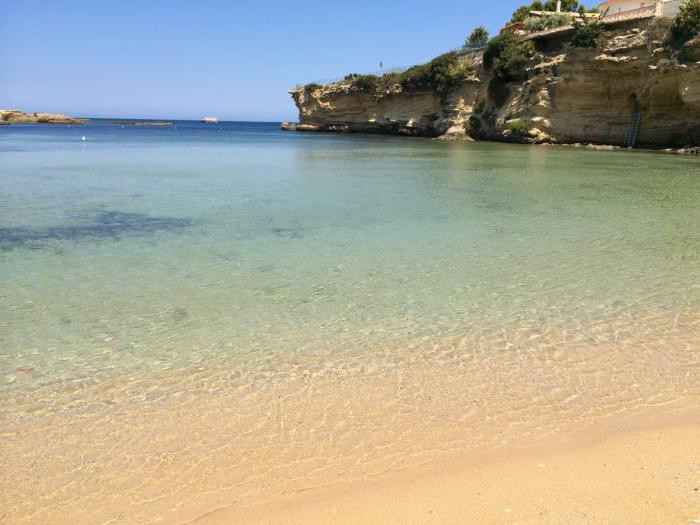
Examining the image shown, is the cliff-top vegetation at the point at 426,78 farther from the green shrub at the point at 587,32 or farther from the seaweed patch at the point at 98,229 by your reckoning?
the seaweed patch at the point at 98,229

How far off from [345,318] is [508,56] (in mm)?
40677

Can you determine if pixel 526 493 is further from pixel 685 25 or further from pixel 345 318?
pixel 685 25

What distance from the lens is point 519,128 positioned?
133 feet

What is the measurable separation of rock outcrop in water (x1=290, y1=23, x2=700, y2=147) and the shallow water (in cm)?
2405

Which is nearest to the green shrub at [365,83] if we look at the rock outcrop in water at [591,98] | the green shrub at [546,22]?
the rock outcrop in water at [591,98]

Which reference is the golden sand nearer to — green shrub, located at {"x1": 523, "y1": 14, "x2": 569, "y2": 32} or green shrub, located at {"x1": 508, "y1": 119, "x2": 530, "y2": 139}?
green shrub, located at {"x1": 508, "y1": 119, "x2": 530, "y2": 139}

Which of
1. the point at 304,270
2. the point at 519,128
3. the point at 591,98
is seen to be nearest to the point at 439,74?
the point at 519,128

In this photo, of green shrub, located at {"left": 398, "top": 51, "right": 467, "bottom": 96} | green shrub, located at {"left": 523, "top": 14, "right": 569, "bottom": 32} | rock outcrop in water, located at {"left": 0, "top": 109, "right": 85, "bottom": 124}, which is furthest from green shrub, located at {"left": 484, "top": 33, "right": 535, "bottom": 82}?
rock outcrop in water, located at {"left": 0, "top": 109, "right": 85, "bottom": 124}

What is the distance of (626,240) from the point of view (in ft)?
31.1

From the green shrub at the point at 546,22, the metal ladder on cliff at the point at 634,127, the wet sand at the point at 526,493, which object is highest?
the green shrub at the point at 546,22

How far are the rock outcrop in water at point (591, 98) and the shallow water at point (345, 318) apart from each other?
24.1 m

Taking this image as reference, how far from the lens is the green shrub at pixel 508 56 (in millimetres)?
39969

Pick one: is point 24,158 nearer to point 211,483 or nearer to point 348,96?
point 211,483

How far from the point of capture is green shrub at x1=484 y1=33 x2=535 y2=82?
3997 centimetres
